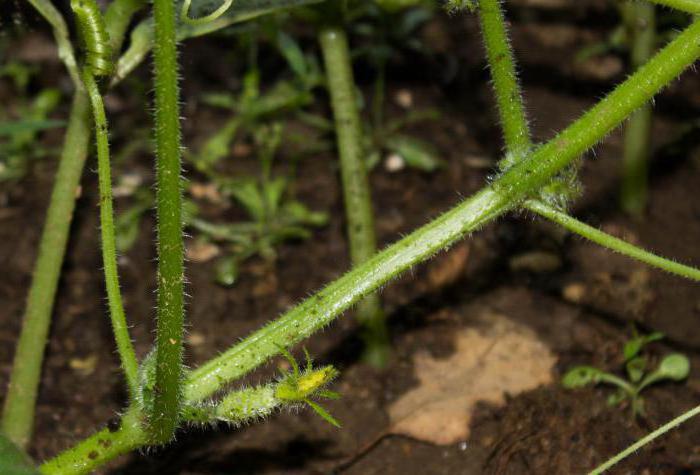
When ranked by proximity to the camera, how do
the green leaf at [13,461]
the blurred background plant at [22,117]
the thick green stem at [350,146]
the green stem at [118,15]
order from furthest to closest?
the blurred background plant at [22,117], the thick green stem at [350,146], the green stem at [118,15], the green leaf at [13,461]

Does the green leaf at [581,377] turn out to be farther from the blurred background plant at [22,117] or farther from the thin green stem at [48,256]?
the blurred background plant at [22,117]

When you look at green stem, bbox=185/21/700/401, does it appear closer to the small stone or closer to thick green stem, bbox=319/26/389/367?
thick green stem, bbox=319/26/389/367

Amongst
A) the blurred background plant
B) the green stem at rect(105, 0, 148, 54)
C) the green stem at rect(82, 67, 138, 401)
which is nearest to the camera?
the green stem at rect(82, 67, 138, 401)

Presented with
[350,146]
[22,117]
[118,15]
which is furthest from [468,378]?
[22,117]

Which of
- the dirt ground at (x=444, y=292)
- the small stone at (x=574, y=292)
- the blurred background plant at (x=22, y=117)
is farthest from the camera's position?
the blurred background plant at (x=22, y=117)

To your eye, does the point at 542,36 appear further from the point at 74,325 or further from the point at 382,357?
the point at 74,325

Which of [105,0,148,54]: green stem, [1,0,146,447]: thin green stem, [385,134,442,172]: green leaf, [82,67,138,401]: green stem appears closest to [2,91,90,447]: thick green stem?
[1,0,146,447]: thin green stem

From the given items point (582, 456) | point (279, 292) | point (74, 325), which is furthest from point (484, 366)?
point (74, 325)

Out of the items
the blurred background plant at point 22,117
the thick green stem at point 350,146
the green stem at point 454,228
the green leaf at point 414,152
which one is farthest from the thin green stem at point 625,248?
the blurred background plant at point 22,117
